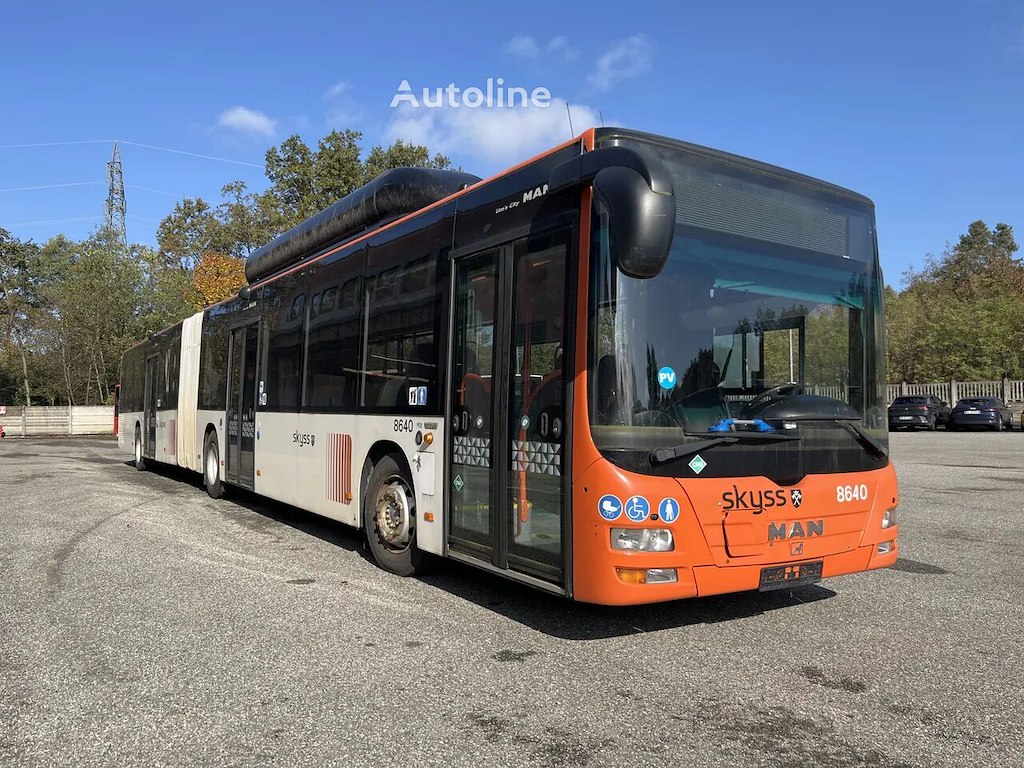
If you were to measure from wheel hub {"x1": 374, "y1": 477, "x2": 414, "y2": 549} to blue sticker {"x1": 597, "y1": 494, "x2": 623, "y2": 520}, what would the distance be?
2511mm

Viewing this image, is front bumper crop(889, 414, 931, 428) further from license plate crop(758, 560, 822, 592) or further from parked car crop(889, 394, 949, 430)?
license plate crop(758, 560, 822, 592)

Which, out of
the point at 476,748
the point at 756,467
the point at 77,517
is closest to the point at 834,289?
the point at 756,467

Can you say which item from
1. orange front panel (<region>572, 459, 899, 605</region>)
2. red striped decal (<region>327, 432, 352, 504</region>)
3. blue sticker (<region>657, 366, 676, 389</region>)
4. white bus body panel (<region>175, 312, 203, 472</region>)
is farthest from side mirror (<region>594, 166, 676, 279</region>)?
white bus body panel (<region>175, 312, 203, 472</region>)

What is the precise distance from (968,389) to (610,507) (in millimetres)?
47727

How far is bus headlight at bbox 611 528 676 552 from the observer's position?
14.5 feet

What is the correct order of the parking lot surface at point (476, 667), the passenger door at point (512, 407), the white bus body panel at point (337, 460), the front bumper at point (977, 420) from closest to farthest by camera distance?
the parking lot surface at point (476, 667)
the passenger door at point (512, 407)
the white bus body panel at point (337, 460)
the front bumper at point (977, 420)

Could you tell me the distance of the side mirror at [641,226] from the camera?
405 centimetres

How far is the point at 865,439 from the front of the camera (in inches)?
207

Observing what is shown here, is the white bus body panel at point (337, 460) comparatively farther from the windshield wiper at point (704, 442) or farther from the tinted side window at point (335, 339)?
the windshield wiper at point (704, 442)

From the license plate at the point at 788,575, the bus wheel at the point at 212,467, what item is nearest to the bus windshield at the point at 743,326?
the license plate at the point at 788,575

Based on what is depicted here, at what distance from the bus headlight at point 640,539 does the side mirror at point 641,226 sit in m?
1.39

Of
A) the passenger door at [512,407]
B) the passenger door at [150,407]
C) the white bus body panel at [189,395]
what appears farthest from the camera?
the passenger door at [150,407]

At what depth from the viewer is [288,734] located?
140 inches

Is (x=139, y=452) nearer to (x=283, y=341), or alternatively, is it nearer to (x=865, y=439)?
(x=283, y=341)
